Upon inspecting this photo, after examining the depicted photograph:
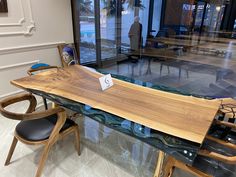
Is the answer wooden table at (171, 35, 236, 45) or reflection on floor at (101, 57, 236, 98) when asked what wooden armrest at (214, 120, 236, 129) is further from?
wooden table at (171, 35, 236, 45)

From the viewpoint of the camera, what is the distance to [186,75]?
326 cm

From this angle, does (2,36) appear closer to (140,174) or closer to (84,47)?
(84,47)

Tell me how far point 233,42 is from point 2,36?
331cm

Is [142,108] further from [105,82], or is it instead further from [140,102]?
[105,82]

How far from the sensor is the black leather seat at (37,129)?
1496mm

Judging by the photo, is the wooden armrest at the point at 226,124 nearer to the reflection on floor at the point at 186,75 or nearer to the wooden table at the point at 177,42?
the reflection on floor at the point at 186,75

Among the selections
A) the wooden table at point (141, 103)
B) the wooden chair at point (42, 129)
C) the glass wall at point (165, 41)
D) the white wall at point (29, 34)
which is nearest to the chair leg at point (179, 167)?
the wooden table at point (141, 103)

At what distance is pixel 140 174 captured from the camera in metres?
1.65

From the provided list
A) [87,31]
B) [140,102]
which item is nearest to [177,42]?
[87,31]

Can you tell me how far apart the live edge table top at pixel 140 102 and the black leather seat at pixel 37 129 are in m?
0.29

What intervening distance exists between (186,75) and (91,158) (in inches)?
89.7

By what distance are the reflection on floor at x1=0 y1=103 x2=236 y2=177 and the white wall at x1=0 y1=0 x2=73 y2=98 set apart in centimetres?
117

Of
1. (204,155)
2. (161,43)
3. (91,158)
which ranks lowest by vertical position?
(91,158)

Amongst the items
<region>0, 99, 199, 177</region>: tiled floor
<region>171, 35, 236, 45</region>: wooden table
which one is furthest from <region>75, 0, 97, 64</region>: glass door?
<region>0, 99, 199, 177</region>: tiled floor
